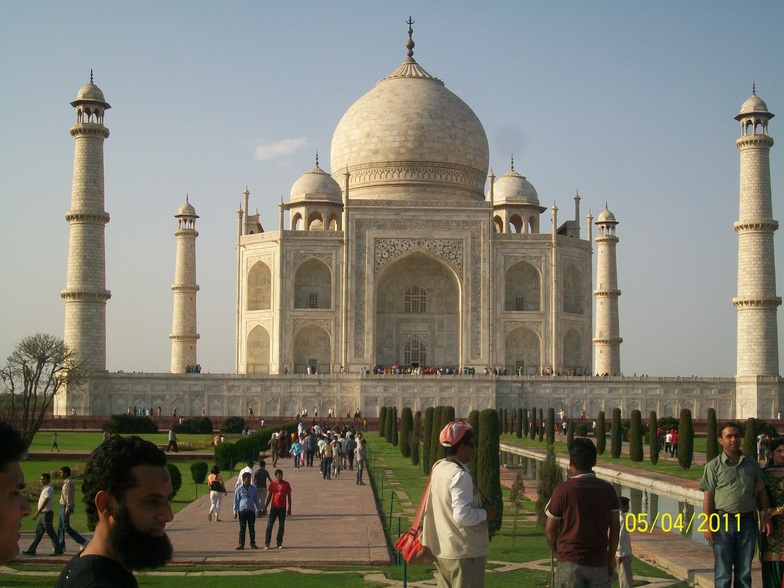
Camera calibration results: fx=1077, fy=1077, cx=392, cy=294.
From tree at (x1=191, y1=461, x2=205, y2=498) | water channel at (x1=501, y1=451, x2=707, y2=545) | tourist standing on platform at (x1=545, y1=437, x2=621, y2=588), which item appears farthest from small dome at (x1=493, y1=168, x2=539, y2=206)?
tourist standing on platform at (x1=545, y1=437, x2=621, y2=588)

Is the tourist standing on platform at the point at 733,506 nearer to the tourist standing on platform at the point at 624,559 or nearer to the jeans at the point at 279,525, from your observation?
the tourist standing on platform at the point at 624,559

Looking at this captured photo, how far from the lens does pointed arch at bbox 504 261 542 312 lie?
3058 centimetres

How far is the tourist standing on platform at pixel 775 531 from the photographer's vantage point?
4.84m

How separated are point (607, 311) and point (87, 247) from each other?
15.1 meters

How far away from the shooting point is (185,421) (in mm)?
24078

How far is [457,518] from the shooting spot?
3.91 m

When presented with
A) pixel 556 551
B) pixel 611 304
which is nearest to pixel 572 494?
pixel 556 551

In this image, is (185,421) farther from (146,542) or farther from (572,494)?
(146,542)

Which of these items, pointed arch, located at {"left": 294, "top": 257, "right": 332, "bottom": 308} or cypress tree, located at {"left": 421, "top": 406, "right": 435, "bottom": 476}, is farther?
pointed arch, located at {"left": 294, "top": 257, "right": 332, "bottom": 308}

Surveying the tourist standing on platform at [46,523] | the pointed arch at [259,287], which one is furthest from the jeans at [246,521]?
the pointed arch at [259,287]

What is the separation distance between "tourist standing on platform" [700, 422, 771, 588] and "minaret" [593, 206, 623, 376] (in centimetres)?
2711

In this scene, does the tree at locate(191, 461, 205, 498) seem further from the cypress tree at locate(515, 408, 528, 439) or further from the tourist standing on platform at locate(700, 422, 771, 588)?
the cypress tree at locate(515, 408, 528, 439)

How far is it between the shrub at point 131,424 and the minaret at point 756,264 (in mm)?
14108

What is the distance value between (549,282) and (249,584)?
79.1ft
